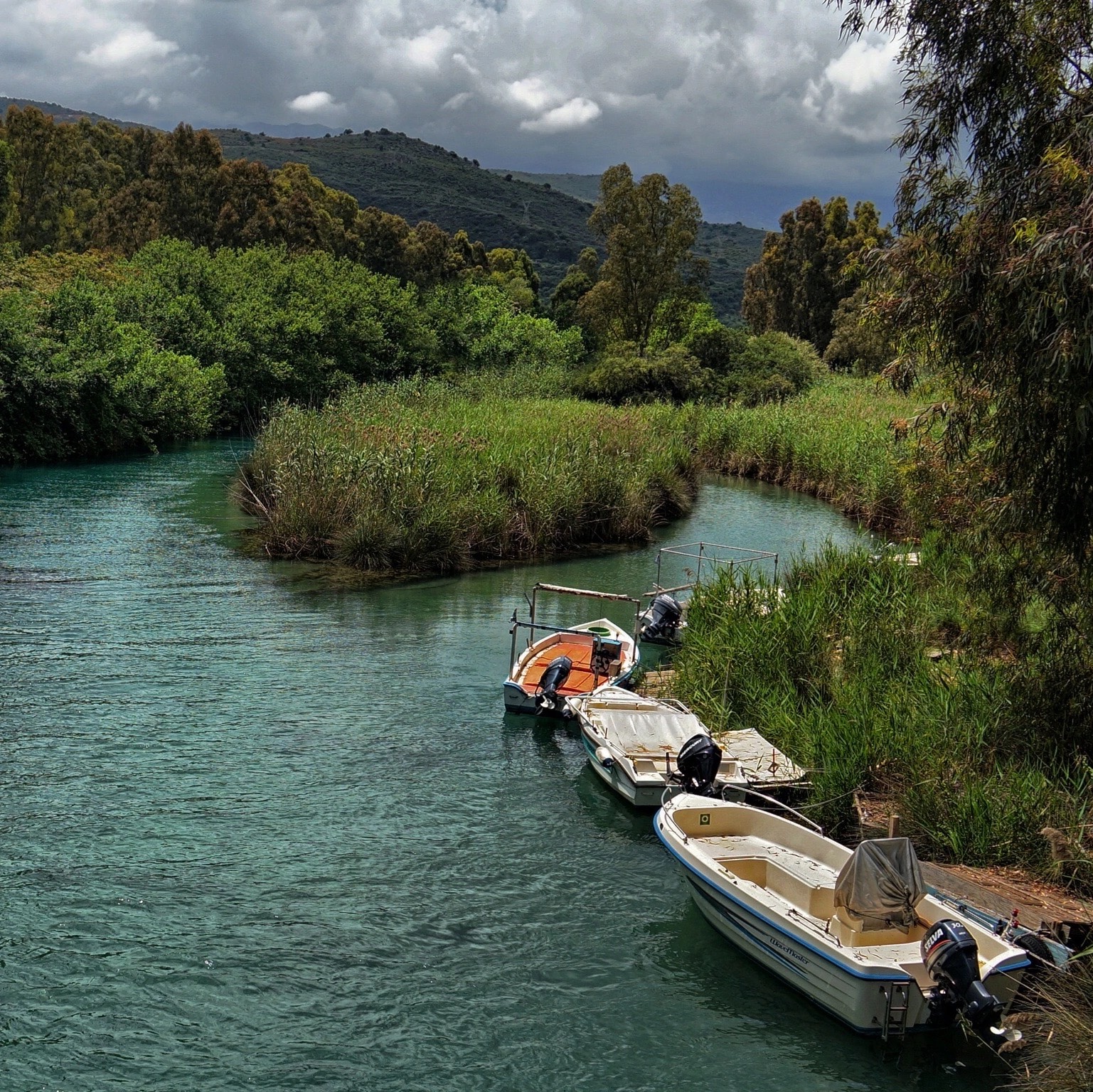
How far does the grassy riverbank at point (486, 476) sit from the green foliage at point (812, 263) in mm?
38480

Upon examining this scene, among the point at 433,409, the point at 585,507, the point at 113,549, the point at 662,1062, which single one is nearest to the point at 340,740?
the point at 662,1062

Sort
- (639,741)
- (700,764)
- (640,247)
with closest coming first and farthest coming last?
(700,764) → (639,741) → (640,247)

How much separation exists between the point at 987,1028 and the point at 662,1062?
2.62 metres

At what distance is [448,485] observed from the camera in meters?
27.5

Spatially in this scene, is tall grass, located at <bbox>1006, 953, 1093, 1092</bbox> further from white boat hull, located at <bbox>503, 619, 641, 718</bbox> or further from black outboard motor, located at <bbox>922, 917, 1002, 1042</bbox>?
white boat hull, located at <bbox>503, 619, 641, 718</bbox>

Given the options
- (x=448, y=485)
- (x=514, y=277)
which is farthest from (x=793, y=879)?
(x=514, y=277)

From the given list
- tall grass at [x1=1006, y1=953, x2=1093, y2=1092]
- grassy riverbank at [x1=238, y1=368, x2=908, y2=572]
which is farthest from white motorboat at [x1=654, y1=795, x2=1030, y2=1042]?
grassy riverbank at [x1=238, y1=368, x2=908, y2=572]

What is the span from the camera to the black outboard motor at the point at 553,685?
17031mm

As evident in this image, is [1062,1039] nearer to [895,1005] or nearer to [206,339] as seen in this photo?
[895,1005]

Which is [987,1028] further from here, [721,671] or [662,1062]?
[721,671]

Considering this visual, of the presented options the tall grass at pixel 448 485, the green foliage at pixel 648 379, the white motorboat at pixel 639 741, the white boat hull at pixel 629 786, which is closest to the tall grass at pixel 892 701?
the white motorboat at pixel 639 741

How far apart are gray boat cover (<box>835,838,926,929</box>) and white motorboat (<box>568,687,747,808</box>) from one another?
3036 millimetres

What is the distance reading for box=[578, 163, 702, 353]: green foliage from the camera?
6156 cm

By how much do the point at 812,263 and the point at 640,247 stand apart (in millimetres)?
22070
